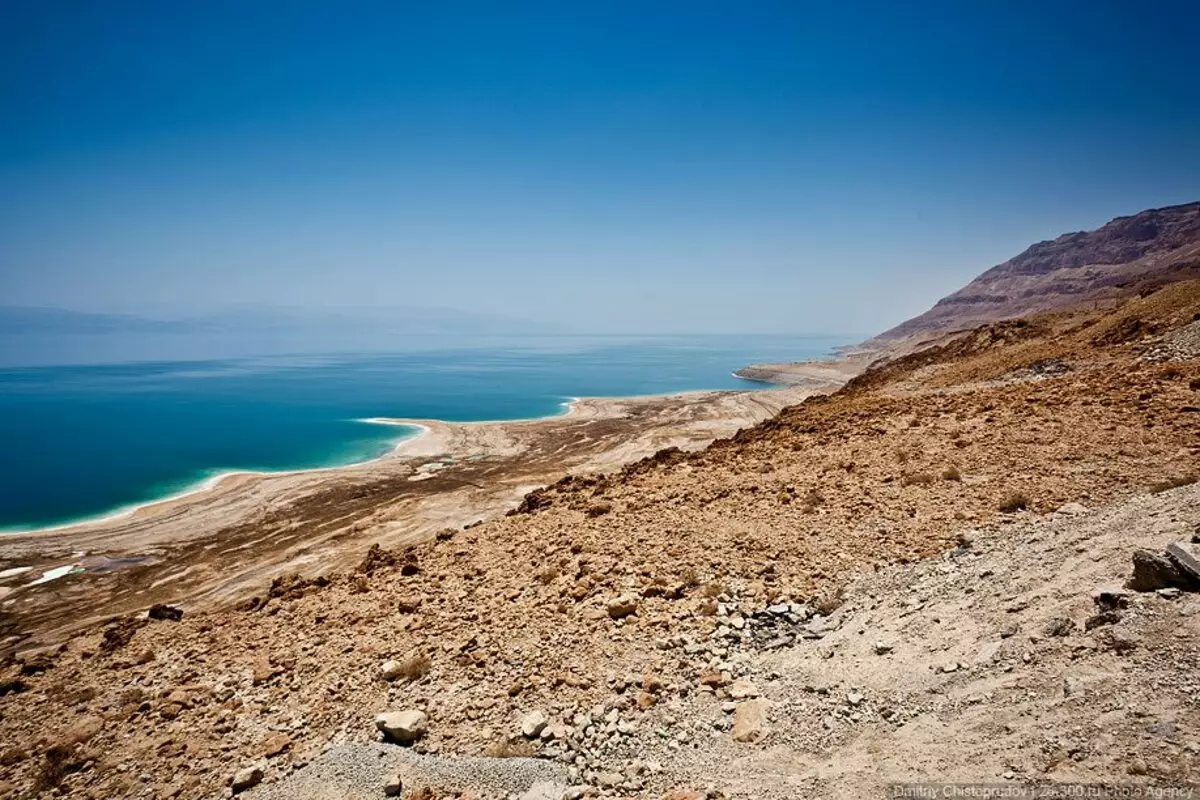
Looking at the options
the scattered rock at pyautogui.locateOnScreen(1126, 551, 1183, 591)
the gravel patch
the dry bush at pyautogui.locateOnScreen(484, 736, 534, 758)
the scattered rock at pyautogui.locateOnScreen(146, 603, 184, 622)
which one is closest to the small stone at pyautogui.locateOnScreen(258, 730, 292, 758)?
the gravel patch

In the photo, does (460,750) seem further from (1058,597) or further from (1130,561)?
(1130,561)

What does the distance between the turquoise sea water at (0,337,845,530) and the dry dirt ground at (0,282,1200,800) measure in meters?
35.7

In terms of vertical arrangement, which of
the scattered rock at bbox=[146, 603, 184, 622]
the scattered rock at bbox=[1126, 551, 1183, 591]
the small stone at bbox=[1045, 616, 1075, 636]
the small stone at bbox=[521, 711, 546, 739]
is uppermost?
the scattered rock at bbox=[1126, 551, 1183, 591]

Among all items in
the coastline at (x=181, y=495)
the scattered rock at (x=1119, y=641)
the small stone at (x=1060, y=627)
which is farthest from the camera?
the coastline at (x=181, y=495)

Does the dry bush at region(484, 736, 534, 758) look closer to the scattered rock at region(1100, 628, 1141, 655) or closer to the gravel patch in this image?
the gravel patch

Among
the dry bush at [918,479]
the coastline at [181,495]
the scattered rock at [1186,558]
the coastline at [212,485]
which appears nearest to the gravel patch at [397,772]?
the scattered rock at [1186,558]

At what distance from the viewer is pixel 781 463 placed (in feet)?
47.5

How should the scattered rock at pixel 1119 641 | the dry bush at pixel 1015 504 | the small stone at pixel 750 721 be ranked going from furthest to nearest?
the dry bush at pixel 1015 504, the small stone at pixel 750 721, the scattered rock at pixel 1119 641

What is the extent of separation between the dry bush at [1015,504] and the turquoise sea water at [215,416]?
47.1 meters

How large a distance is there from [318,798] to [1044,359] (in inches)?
1055

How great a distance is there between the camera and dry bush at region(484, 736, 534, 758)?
6477 millimetres

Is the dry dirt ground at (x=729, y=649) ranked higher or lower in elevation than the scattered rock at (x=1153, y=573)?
lower

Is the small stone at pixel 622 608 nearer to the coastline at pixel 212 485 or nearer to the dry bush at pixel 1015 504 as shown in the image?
the dry bush at pixel 1015 504

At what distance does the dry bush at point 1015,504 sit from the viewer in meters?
9.52
